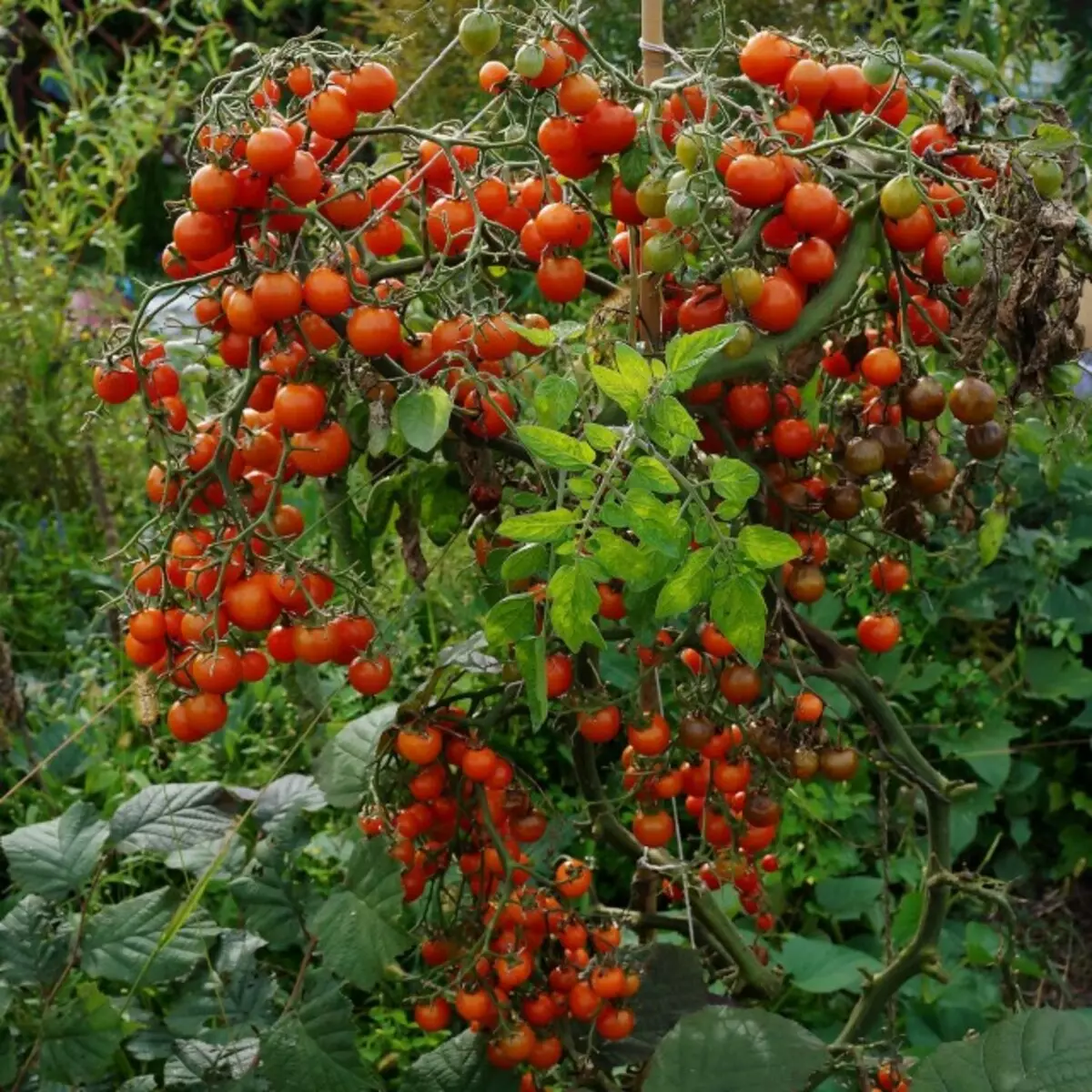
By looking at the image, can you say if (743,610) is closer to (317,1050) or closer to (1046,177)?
(1046,177)

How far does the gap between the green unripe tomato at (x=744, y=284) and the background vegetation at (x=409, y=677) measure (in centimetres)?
36

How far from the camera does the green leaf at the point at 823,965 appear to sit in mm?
1954

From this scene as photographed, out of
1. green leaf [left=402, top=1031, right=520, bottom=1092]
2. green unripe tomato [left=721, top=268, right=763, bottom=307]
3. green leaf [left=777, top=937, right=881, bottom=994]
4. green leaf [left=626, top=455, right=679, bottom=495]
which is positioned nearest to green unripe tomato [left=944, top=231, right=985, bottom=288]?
green unripe tomato [left=721, top=268, right=763, bottom=307]

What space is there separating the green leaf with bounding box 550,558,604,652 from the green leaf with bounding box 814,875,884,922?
1.46 m

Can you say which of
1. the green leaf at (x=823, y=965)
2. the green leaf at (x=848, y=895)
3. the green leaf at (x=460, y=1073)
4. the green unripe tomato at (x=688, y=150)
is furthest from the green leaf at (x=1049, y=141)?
the green leaf at (x=848, y=895)

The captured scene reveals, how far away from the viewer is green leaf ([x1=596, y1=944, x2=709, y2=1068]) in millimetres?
1430

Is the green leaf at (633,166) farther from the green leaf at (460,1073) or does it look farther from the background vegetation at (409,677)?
the green leaf at (460,1073)

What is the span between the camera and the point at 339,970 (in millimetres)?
1308

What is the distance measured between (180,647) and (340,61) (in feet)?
1.50

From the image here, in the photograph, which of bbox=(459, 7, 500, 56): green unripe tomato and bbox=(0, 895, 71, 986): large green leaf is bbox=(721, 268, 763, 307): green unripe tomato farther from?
bbox=(0, 895, 71, 986): large green leaf

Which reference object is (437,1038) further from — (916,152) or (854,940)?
(916,152)

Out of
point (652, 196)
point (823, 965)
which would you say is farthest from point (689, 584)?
→ point (823, 965)

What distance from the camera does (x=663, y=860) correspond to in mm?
1466

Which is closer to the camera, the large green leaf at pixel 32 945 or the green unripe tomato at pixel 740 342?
the green unripe tomato at pixel 740 342
